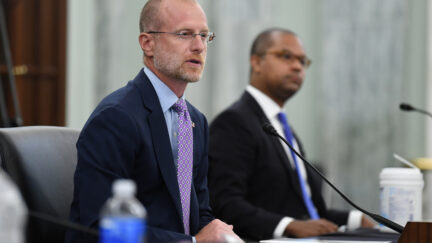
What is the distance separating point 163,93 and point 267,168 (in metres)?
0.97

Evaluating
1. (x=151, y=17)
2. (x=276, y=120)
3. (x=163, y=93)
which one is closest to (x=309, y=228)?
(x=276, y=120)

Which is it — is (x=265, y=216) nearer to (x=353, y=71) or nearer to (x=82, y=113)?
(x=82, y=113)

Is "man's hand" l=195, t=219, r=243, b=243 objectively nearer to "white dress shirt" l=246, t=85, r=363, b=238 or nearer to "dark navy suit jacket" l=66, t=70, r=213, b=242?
"dark navy suit jacket" l=66, t=70, r=213, b=242

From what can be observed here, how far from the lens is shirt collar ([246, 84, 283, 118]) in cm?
297

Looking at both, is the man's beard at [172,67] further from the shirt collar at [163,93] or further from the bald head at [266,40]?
the bald head at [266,40]

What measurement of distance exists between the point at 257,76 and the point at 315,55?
2.54m

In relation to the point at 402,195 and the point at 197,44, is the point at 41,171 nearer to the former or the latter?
the point at 197,44

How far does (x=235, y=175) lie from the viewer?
262 centimetres

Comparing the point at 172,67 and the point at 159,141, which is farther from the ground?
the point at 172,67

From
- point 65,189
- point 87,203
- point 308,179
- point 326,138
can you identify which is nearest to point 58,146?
point 65,189

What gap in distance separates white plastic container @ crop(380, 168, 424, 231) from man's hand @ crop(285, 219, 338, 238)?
20 cm

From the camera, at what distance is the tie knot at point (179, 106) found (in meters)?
1.88

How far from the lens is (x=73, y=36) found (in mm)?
4324

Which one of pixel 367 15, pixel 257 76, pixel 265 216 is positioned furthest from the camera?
pixel 367 15
